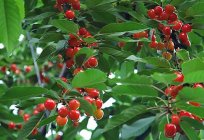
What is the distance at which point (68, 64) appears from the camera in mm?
2021

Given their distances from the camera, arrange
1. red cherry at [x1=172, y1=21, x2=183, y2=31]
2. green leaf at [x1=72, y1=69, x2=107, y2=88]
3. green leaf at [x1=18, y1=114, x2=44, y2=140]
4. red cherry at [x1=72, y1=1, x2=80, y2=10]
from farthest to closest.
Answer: red cherry at [x1=72, y1=1, x2=80, y2=10] → red cherry at [x1=172, y1=21, x2=183, y2=31] → green leaf at [x1=18, y1=114, x2=44, y2=140] → green leaf at [x1=72, y1=69, x2=107, y2=88]

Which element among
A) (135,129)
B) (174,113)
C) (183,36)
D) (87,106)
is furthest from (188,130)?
(183,36)

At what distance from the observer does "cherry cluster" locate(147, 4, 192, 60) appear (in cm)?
209

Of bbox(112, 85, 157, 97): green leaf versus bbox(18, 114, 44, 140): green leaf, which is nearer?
bbox(112, 85, 157, 97): green leaf

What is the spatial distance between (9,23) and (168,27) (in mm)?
764

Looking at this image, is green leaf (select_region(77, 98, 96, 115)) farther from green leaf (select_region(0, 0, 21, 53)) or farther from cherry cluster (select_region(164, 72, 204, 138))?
green leaf (select_region(0, 0, 21, 53))

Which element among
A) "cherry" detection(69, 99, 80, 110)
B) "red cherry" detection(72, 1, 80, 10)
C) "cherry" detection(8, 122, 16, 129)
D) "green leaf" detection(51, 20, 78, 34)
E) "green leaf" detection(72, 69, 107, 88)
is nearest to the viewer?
"green leaf" detection(72, 69, 107, 88)

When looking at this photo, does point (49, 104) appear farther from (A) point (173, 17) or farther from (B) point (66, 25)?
(A) point (173, 17)

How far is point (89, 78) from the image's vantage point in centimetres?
155

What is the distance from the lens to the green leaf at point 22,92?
5.43 ft

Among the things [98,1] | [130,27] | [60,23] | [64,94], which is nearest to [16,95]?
[64,94]

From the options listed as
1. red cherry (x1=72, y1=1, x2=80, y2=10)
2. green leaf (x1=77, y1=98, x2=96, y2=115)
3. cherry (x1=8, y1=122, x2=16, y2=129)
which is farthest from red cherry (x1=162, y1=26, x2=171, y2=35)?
cherry (x1=8, y1=122, x2=16, y2=129)

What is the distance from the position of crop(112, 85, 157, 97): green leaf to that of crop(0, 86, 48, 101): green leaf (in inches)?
10.9

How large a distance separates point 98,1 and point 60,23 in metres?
0.38
